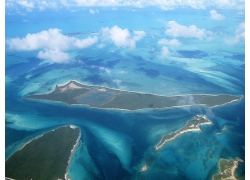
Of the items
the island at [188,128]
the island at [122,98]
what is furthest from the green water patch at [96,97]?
the island at [188,128]

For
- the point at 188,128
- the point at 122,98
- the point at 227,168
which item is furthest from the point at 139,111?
the point at 227,168

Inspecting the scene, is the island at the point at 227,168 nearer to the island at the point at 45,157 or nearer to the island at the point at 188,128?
the island at the point at 188,128

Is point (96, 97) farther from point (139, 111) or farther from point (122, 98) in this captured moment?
point (139, 111)

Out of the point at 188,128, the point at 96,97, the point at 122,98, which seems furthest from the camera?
the point at 96,97

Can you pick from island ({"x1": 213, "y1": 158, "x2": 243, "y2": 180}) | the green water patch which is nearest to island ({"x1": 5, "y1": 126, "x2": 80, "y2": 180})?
the green water patch

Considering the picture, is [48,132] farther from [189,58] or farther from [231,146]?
[189,58]

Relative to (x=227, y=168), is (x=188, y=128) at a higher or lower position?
higher

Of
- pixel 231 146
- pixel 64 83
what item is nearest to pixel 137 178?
pixel 231 146
